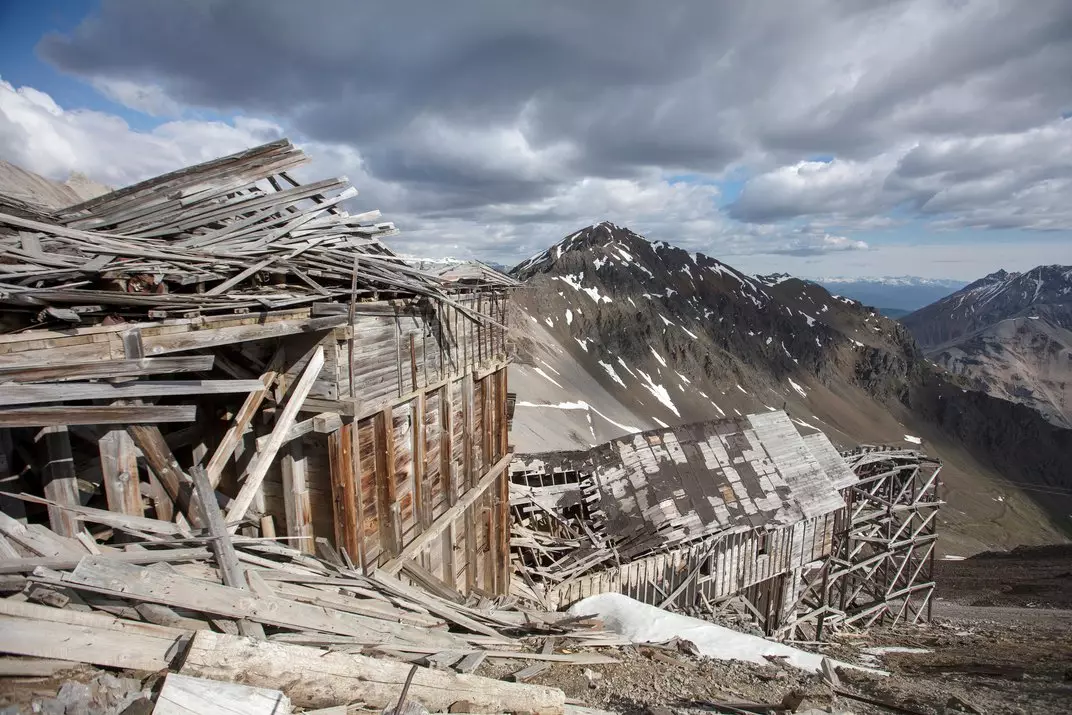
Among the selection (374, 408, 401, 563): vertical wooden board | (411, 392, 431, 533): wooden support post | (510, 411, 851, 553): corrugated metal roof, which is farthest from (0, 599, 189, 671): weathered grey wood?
(510, 411, 851, 553): corrugated metal roof

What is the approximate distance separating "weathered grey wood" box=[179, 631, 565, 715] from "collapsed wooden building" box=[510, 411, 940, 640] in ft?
29.8

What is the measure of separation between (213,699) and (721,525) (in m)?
15.5

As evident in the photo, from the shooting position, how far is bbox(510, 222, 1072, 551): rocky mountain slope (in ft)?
163

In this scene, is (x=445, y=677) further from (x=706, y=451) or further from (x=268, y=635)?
(x=706, y=451)

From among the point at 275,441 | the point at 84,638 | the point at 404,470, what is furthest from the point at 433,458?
the point at 84,638

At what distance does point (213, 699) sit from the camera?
2.91m

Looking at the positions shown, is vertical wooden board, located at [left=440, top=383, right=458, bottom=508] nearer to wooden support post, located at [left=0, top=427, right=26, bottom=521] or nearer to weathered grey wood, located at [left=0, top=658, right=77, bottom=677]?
wooden support post, located at [left=0, top=427, right=26, bottom=521]

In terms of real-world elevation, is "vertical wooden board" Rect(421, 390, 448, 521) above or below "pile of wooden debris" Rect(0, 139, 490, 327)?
below

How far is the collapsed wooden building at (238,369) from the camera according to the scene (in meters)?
3.76

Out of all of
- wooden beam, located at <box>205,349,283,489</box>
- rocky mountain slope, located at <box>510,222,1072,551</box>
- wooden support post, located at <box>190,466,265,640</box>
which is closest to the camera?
wooden support post, located at <box>190,466,265,640</box>

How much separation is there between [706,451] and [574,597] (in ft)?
22.6

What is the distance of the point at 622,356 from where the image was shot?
6538 centimetres

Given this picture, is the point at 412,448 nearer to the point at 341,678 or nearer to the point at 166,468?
the point at 166,468

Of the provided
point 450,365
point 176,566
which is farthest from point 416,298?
point 176,566
